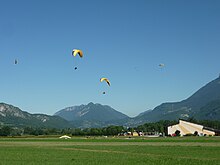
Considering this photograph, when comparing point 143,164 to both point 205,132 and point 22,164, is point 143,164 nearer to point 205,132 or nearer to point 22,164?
point 22,164

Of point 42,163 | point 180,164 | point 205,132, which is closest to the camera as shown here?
point 180,164

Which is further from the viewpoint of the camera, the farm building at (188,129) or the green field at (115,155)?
the farm building at (188,129)

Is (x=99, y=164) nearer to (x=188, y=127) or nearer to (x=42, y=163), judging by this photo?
(x=42, y=163)

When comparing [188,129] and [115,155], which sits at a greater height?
[188,129]

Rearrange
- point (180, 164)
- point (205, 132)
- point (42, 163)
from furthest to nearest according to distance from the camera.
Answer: point (205, 132)
point (42, 163)
point (180, 164)

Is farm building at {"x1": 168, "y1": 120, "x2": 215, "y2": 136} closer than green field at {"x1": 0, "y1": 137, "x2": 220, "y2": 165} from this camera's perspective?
No

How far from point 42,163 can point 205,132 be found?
560 ft

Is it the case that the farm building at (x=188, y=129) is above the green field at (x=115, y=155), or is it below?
above

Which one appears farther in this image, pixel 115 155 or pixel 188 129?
pixel 188 129

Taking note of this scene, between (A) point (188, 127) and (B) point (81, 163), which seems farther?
(A) point (188, 127)

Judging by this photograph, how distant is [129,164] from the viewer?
3086 centimetres

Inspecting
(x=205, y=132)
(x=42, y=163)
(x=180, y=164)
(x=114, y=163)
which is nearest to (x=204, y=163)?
(x=180, y=164)

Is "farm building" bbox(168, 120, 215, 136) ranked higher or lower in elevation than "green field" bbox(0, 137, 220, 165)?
higher

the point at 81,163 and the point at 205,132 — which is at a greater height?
the point at 205,132
